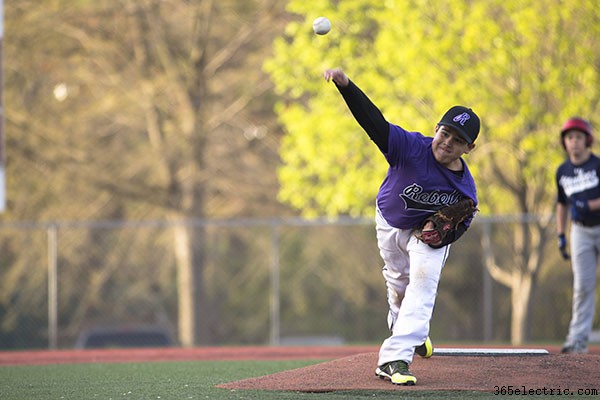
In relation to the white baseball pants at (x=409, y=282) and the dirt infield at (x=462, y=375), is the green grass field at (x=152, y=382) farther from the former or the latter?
the white baseball pants at (x=409, y=282)

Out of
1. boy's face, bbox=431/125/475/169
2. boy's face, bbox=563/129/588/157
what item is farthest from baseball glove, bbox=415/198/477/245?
boy's face, bbox=563/129/588/157

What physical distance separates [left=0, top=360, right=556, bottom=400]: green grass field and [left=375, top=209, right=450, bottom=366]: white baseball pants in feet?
1.30

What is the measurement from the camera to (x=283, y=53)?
56.7ft

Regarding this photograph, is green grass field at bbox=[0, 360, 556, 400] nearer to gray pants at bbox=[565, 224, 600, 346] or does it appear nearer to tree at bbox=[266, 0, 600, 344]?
gray pants at bbox=[565, 224, 600, 346]

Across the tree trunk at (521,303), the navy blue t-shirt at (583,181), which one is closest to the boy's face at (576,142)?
the navy blue t-shirt at (583,181)

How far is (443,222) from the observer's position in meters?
6.99

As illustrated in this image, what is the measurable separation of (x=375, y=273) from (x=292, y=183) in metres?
5.96

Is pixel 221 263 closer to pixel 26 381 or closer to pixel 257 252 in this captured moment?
pixel 257 252

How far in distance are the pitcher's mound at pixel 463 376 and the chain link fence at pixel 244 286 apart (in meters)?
11.8

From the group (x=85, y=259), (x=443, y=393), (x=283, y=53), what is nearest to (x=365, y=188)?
(x=283, y=53)

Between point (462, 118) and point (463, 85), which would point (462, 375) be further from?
point (463, 85)

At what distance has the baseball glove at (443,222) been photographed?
6.99 metres

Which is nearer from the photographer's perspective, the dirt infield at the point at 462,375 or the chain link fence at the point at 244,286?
the dirt infield at the point at 462,375

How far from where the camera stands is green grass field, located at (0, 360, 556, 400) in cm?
651
